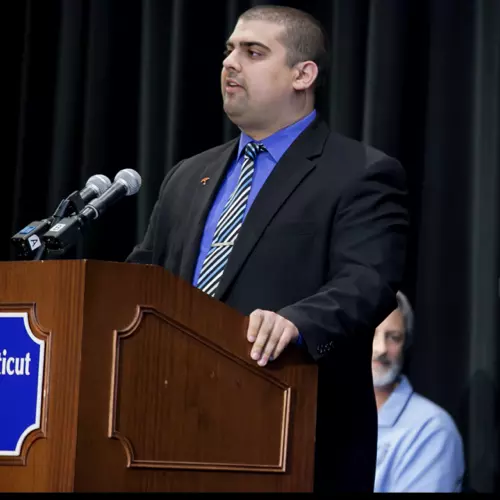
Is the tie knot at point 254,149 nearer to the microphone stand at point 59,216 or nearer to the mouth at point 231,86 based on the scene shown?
the mouth at point 231,86

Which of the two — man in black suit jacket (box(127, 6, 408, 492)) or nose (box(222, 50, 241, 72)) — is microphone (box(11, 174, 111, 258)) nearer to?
man in black suit jacket (box(127, 6, 408, 492))

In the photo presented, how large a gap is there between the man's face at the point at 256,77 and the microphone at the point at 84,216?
386 millimetres

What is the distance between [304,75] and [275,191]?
1.24ft

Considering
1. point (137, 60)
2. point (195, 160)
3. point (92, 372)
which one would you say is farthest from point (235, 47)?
point (137, 60)

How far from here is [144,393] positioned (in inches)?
73.7

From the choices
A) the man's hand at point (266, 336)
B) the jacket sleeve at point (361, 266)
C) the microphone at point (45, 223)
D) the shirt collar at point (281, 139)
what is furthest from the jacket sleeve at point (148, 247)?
the man's hand at point (266, 336)

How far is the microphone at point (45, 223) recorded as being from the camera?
6.65 ft

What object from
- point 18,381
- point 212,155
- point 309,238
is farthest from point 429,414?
point 18,381

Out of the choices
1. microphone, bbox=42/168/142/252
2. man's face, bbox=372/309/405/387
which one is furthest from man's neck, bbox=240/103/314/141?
man's face, bbox=372/309/405/387

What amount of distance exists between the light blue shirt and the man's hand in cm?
163

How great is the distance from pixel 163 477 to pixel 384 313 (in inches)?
23.8

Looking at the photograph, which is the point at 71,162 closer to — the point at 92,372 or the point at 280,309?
the point at 280,309

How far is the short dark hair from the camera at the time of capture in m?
2.65

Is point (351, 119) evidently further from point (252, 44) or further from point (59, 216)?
point (59, 216)
